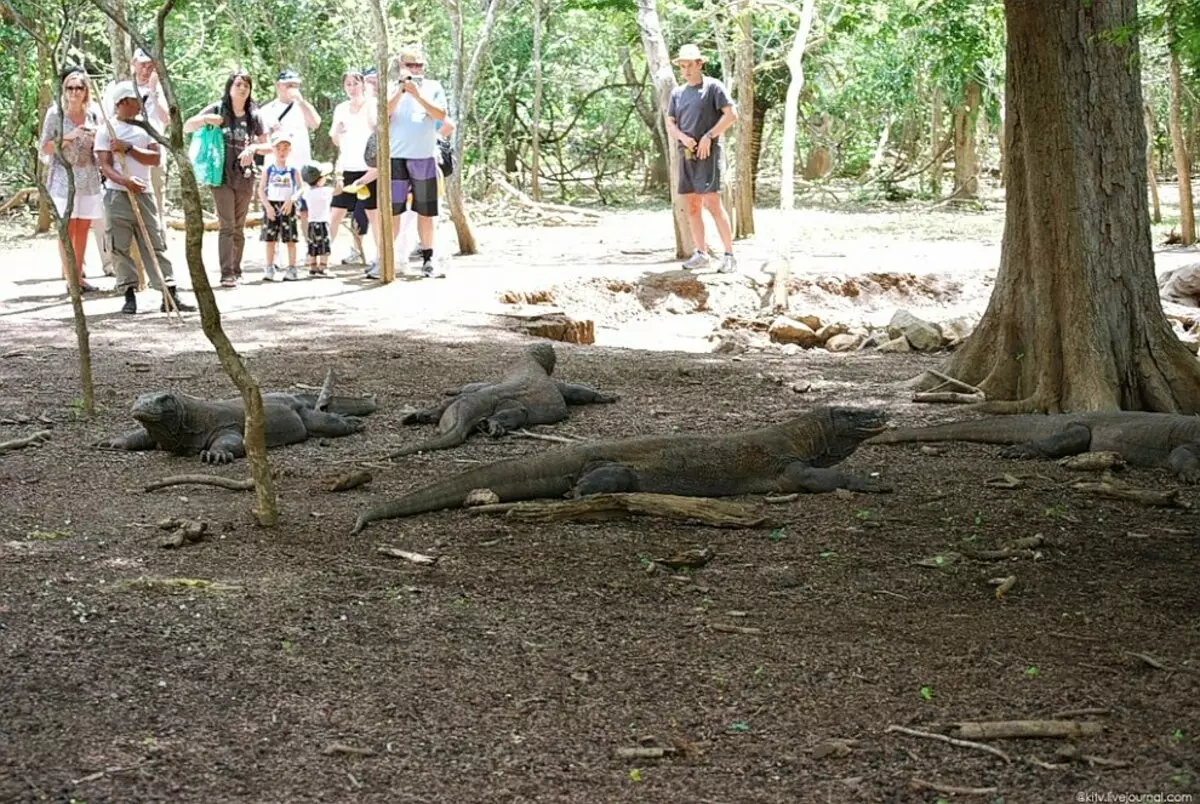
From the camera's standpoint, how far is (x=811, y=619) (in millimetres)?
4246

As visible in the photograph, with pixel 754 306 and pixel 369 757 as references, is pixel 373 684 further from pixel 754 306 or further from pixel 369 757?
pixel 754 306

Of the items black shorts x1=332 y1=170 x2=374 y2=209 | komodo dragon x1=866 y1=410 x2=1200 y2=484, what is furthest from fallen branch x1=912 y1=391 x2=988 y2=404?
black shorts x1=332 y1=170 x2=374 y2=209

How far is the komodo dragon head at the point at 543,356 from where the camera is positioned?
8.09 meters

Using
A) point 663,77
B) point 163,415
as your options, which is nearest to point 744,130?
point 663,77

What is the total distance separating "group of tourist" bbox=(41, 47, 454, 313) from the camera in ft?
36.2

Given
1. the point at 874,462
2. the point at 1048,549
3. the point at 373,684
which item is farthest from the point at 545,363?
the point at 373,684

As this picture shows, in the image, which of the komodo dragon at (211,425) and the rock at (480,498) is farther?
the komodo dragon at (211,425)

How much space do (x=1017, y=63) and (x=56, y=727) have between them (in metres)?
5.60

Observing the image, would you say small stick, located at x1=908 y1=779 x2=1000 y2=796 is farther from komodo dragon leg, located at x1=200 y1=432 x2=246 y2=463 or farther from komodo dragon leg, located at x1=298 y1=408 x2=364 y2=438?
komodo dragon leg, located at x1=298 y1=408 x2=364 y2=438

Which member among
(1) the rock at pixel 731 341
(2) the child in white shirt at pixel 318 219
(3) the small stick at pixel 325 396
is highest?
(2) the child in white shirt at pixel 318 219

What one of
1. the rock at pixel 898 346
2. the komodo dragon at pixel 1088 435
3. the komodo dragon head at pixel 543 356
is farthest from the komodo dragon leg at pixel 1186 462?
the rock at pixel 898 346

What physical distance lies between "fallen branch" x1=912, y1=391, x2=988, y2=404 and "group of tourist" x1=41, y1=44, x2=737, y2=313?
5449 mm

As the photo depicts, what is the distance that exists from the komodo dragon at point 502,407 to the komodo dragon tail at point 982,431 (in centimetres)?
166

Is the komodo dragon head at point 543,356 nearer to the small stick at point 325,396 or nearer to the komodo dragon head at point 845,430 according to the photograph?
the small stick at point 325,396
